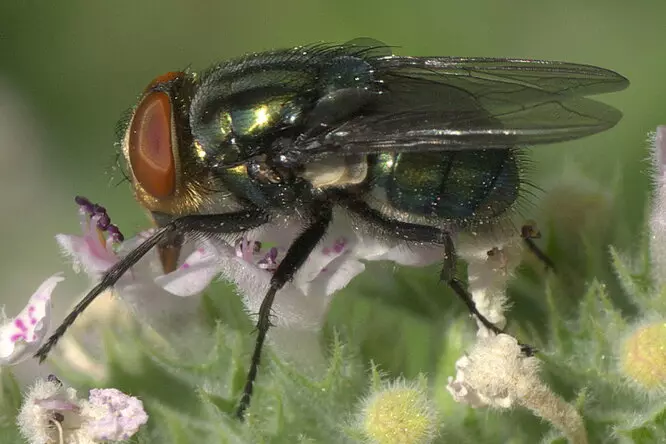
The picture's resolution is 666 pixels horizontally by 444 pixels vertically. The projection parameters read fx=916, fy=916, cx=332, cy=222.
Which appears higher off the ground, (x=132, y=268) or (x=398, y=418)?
(x=132, y=268)

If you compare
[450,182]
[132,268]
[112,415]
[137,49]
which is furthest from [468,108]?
[137,49]

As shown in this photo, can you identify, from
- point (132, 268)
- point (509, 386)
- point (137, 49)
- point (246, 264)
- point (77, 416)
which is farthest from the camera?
point (137, 49)

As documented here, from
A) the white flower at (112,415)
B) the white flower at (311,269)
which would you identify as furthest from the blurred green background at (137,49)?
the white flower at (112,415)

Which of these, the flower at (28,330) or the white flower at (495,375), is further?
the flower at (28,330)

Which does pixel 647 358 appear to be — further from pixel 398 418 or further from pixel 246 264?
pixel 246 264

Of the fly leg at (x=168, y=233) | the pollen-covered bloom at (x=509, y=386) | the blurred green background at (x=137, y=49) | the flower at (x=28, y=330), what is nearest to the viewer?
the pollen-covered bloom at (x=509, y=386)

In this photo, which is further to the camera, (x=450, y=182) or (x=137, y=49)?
(x=137, y=49)

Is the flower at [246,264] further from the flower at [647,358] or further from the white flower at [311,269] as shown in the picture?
the flower at [647,358]
